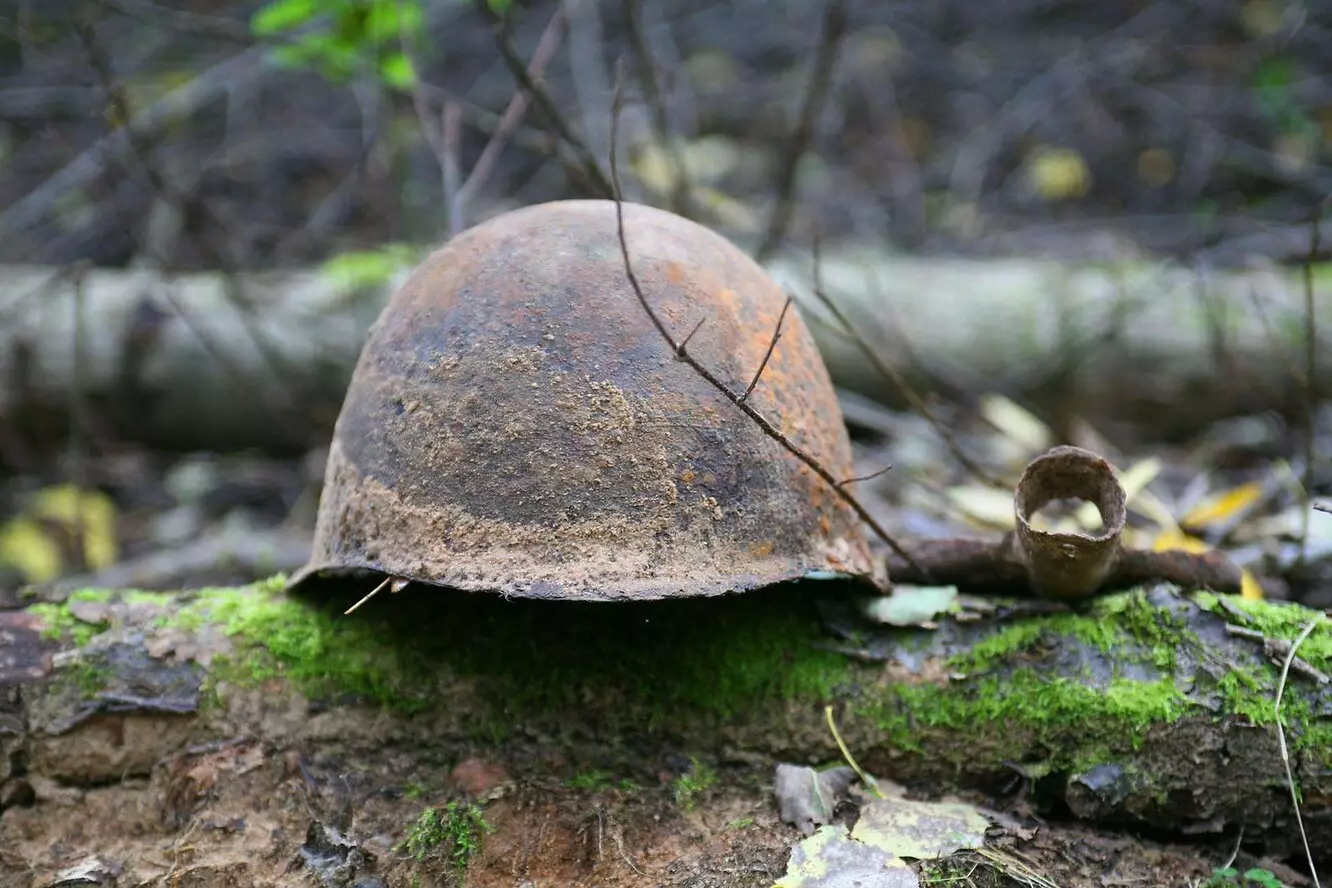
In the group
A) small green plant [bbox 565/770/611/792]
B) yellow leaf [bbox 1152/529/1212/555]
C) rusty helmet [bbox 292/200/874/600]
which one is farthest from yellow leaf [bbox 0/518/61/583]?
yellow leaf [bbox 1152/529/1212/555]

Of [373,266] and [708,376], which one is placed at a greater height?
[373,266]

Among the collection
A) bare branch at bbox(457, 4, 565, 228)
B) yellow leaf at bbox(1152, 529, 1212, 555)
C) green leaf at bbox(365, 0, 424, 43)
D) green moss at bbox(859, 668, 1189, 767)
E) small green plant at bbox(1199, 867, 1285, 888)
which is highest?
green leaf at bbox(365, 0, 424, 43)

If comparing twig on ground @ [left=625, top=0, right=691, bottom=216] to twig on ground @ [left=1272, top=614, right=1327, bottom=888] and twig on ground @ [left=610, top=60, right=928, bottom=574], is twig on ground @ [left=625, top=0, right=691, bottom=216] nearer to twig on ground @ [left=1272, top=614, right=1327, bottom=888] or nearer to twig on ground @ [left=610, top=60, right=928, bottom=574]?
twig on ground @ [left=610, top=60, right=928, bottom=574]

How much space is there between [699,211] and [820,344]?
0.95 meters

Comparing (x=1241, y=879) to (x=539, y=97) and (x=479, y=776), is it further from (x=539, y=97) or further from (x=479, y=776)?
(x=539, y=97)

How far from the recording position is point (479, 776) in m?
2.00

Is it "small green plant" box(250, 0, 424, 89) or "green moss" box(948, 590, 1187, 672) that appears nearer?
"green moss" box(948, 590, 1187, 672)

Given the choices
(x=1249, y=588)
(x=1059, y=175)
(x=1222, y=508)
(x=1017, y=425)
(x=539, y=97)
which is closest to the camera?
(x=1249, y=588)

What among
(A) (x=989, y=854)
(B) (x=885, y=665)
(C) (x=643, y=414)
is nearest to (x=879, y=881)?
(A) (x=989, y=854)

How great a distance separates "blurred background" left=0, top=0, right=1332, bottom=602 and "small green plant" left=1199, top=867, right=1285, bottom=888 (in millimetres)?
1123

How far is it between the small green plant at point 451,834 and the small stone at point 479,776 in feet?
0.20

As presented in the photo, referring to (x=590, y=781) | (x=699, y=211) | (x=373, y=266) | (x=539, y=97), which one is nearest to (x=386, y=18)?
(x=539, y=97)

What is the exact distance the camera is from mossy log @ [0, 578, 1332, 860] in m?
1.98

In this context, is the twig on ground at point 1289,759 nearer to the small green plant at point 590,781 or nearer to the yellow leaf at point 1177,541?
the yellow leaf at point 1177,541
